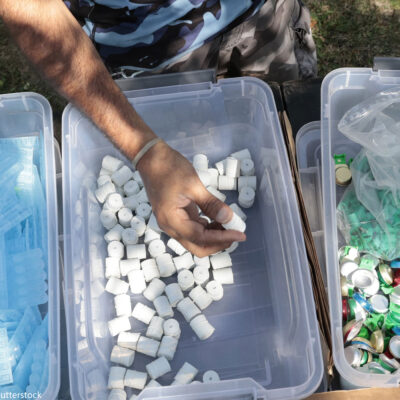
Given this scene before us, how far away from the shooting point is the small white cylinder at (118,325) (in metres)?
1.17

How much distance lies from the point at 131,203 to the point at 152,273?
0.22 metres

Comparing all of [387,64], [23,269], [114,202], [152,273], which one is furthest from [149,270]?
[387,64]

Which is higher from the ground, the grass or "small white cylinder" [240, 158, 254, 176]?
"small white cylinder" [240, 158, 254, 176]

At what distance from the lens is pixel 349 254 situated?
3.75ft

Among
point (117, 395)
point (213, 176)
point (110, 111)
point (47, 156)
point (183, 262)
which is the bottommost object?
point (117, 395)

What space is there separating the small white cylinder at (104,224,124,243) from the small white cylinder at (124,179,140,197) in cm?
11

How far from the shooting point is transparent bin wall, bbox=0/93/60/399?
0.99 m

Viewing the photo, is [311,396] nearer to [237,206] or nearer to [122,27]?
[237,206]

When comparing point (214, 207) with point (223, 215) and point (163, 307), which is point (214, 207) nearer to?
point (223, 215)

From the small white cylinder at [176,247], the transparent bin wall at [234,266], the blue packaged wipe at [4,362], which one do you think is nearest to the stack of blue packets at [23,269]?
the blue packaged wipe at [4,362]

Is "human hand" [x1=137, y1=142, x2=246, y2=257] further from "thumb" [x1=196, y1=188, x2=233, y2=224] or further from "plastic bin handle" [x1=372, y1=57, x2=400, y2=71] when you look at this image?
"plastic bin handle" [x1=372, y1=57, x2=400, y2=71]

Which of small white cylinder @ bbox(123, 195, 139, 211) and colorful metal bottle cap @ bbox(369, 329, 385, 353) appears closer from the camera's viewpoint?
colorful metal bottle cap @ bbox(369, 329, 385, 353)

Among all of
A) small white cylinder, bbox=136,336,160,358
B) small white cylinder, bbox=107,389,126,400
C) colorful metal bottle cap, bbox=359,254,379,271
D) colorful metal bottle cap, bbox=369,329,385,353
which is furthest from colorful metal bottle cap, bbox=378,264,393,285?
small white cylinder, bbox=107,389,126,400

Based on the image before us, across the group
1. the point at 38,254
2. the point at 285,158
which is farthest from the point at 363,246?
the point at 38,254
